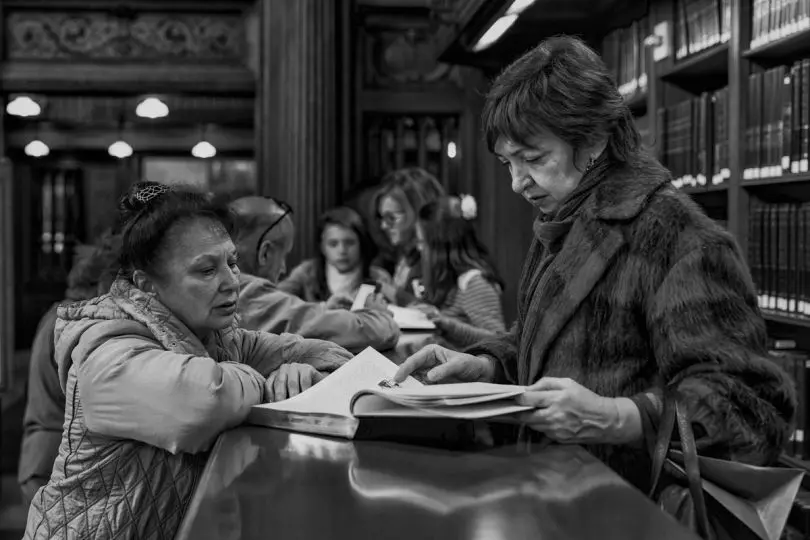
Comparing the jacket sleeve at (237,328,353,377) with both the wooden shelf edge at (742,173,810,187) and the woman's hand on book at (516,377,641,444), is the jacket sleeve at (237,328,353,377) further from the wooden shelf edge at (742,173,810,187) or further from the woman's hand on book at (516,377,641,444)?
the wooden shelf edge at (742,173,810,187)

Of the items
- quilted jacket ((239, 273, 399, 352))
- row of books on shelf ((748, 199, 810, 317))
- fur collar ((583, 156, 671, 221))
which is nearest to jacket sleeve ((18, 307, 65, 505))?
quilted jacket ((239, 273, 399, 352))

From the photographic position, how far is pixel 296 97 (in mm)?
6879

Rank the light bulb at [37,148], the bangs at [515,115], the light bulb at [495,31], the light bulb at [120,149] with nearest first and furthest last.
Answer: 1. the bangs at [515,115]
2. the light bulb at [495,31]
3. the light bulb at [120,149]
4. the light bulb at [37,148]

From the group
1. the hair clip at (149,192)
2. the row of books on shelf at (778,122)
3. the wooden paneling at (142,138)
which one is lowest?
the hair clip at (149,192)

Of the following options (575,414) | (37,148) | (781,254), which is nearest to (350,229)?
(781,254)

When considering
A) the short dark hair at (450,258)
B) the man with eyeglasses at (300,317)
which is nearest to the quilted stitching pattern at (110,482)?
the man with eyeglasses at (300,317)

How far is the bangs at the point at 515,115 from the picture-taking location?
1.77 m

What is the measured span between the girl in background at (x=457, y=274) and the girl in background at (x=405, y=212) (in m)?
0.54

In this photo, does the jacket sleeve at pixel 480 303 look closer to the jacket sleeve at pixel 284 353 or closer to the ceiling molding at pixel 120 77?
the jacket sleeve at pixel 284 353

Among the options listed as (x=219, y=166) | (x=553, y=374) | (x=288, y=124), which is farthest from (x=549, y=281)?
(x=219, y=166)

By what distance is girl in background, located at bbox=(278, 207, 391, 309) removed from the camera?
5.32 m

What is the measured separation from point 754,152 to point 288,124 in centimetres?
364

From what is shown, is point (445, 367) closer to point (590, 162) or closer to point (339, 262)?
point (590, 162)

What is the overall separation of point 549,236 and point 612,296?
0.63 ft
